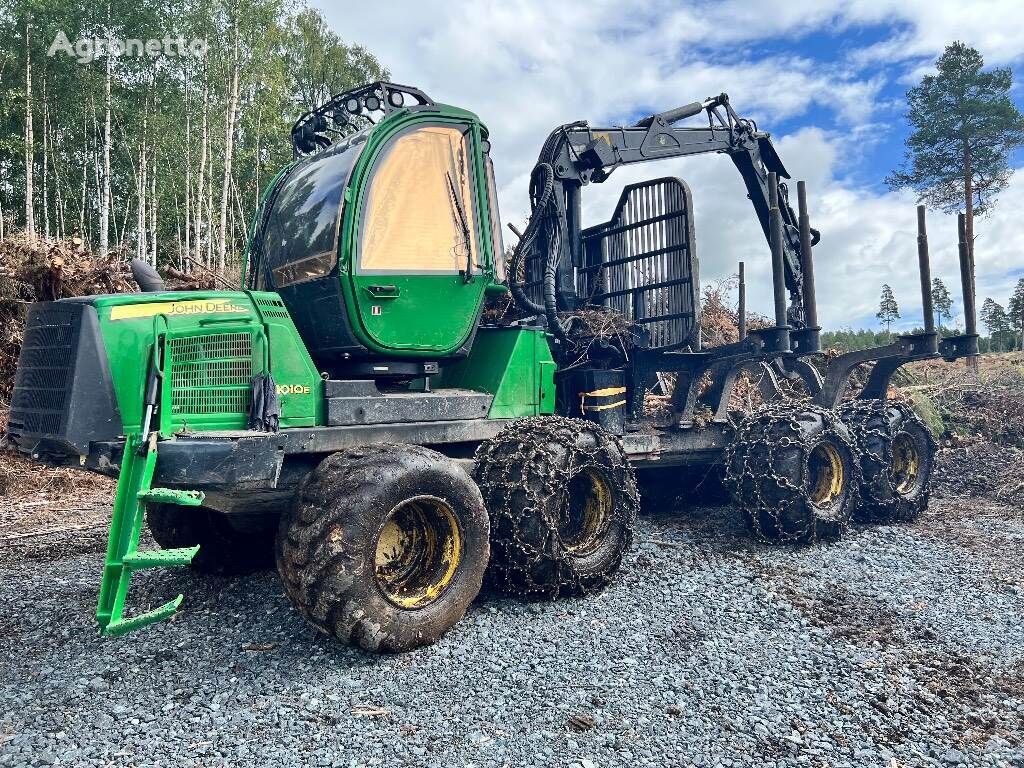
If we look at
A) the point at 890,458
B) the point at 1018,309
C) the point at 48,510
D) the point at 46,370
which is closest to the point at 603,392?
the point at 890,458

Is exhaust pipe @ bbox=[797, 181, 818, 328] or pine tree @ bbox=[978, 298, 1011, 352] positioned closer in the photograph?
exhaust pipe @ bbox=[797, 181, 818, 328]

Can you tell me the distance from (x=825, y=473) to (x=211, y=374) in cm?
496

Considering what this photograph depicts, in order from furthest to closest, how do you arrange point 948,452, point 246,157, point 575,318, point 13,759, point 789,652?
1. point 246,157
2. point 948,452
3. point 575,318
4. point 789,652
5. point 13,759

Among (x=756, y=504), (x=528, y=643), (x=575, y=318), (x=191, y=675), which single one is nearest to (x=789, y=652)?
(x=528, y=643)

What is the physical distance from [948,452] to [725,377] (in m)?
4.57

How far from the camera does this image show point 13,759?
3020 mm

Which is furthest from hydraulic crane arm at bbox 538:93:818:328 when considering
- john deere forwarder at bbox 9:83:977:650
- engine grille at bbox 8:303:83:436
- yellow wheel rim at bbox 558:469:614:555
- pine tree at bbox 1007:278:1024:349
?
pine tree at bbox 1007:278:1024:349

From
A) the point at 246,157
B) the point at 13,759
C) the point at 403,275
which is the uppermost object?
the point at 246,157

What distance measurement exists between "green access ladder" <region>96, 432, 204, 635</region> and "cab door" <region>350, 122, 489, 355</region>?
148cm

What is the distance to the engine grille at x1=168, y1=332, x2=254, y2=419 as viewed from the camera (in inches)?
159

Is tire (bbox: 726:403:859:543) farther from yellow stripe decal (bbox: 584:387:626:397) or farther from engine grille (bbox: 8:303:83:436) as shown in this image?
engine grille (bbox: 8:303:83:436)

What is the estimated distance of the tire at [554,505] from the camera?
461cm

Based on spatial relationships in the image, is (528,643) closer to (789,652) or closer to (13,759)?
(789,652)

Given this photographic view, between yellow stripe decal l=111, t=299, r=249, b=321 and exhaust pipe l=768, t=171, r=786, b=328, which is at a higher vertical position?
exhaust pipe l=768, t=171, r=786, b=328
